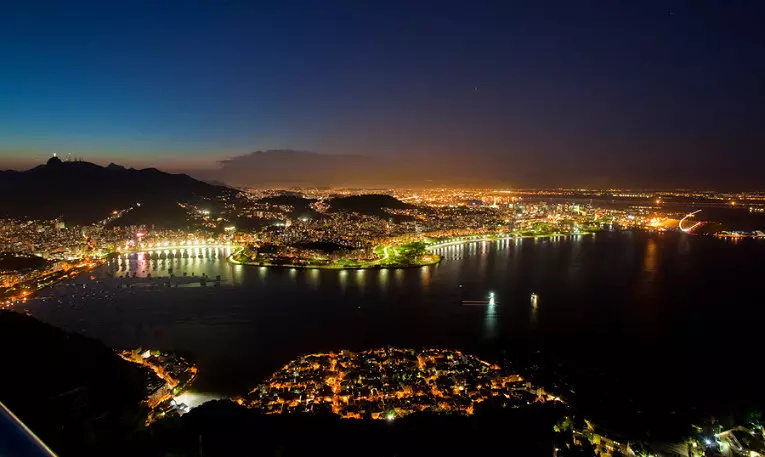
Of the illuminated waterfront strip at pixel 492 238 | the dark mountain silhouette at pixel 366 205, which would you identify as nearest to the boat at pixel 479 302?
the illuminated waterfront strip at pixel 492 238

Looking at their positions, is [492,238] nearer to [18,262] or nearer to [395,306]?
[395,306]

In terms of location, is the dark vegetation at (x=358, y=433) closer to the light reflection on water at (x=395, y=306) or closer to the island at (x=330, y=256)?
the light reflection on water at (x=395, y=306)

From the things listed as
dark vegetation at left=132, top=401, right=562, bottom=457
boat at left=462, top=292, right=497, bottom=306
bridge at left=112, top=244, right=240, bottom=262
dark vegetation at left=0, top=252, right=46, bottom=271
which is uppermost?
dark vegetation at left=0, top=252, right=46, bottom=271

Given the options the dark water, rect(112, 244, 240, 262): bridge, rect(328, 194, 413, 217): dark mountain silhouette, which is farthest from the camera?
rect(328, 194, 413, 217): dark mountain silhouette

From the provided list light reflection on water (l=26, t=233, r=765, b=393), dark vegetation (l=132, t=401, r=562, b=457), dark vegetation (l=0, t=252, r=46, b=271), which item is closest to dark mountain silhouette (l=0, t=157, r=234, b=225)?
dark vegetation (l=0, t=252, r=46, b=271)

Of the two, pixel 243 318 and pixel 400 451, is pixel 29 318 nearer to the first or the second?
pixel 243 318

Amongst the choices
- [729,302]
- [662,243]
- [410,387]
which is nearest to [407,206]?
[662,243]

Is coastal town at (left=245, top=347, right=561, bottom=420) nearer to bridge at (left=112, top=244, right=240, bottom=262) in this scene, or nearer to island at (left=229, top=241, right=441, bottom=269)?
island at (left=229, top=241, right=441, bottom=269)

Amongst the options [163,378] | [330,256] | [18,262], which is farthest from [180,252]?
[163,378]
